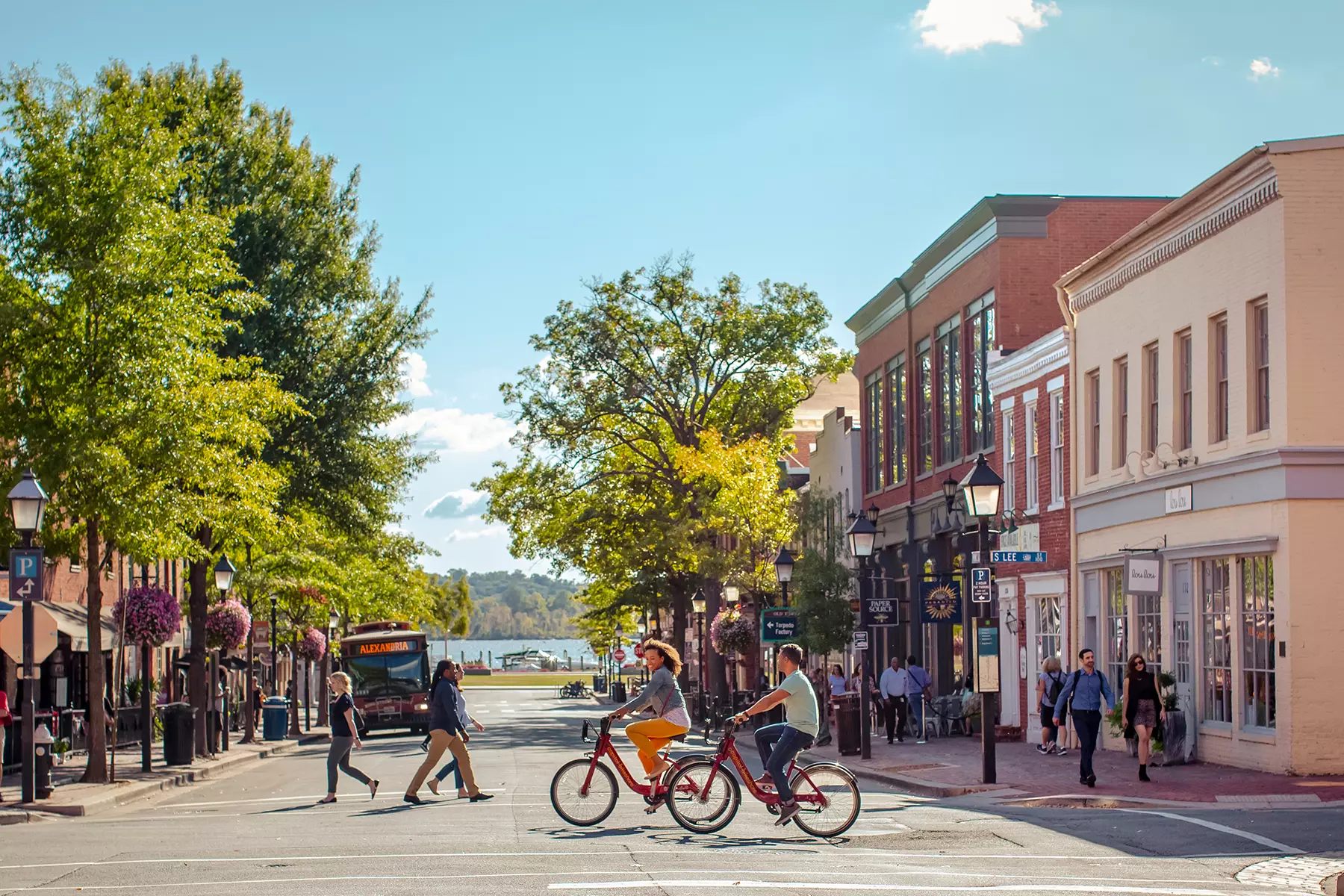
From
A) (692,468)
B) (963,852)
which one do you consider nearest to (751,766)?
(963,852)

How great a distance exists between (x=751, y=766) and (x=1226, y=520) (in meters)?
9.27

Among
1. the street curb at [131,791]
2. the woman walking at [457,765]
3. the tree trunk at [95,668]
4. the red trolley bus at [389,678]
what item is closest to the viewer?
the woman walking at [457,765]

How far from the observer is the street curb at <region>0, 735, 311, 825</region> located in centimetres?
2052

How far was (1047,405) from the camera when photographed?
3138 cm

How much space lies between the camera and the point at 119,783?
994 inches

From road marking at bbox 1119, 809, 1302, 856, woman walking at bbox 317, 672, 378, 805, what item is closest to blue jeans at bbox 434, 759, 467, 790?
woman walking at bbox 317, 672, 378, 805

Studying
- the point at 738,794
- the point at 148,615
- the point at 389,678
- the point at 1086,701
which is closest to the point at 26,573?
the point at 148,615

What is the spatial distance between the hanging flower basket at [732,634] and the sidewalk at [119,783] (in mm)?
12400

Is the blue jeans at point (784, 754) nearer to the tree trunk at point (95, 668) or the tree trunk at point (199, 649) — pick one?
the tree trunk at point (95, 668)

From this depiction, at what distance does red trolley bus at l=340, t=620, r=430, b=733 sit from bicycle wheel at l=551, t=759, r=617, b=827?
3226cm

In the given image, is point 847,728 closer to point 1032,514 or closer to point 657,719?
point 1032,514

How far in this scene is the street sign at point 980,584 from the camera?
22297 millimetres

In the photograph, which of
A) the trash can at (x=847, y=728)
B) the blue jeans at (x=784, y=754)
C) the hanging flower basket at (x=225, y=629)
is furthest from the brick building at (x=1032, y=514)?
the hanging flower basket at (x=225, y=629)

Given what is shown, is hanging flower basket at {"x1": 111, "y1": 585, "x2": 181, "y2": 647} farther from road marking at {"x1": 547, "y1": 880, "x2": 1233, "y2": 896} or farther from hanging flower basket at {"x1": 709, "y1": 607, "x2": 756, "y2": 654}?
road marking at {"x1": 547, "y1": 880, "x2": 1233, "y2": 896}
